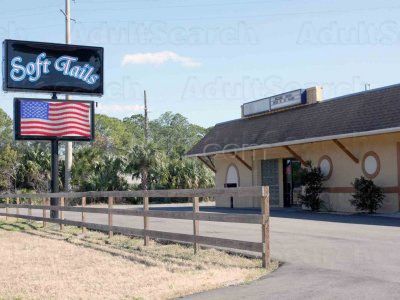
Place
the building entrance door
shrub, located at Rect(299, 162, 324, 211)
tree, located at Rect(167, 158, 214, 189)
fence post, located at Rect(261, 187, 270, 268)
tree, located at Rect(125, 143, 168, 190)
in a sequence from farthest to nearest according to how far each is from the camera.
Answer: tree, located at Rect(167, 158, 214, 189)
tree, located at Rect(125, 143, 168, 190)
the building entrance door
shrub, located at Rect(299, 162, 324, 211)
fence post, located at Rect(261, 187, 270, 268)

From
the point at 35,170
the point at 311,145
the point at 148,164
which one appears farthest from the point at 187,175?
the point at 311,145

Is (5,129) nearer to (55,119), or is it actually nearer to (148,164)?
(148,164)

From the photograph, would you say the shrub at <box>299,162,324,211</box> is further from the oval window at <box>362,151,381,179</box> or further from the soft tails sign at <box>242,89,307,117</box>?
the soft tails sign at <box>242,89,307,117</box>

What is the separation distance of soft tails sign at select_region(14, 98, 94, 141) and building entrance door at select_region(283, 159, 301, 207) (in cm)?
1056

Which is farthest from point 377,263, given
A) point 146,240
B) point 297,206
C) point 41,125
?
point 297,206

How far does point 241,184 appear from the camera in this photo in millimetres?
30484

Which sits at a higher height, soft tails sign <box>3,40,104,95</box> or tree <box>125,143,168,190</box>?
soft tails sign <box>3,40,104,95</box>

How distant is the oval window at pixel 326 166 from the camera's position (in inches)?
944

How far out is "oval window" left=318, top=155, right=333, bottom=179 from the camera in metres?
24.0

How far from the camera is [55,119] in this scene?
21219mm

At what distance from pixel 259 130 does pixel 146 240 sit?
16.8 m

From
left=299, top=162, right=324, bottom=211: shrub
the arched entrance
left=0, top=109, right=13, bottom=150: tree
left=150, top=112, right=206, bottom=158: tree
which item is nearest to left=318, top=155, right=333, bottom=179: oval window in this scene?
left=299, top=162, right=324, bottom=211: shrub

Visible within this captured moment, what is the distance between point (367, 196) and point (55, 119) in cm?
1223

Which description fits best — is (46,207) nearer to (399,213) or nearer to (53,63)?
(53,63)
